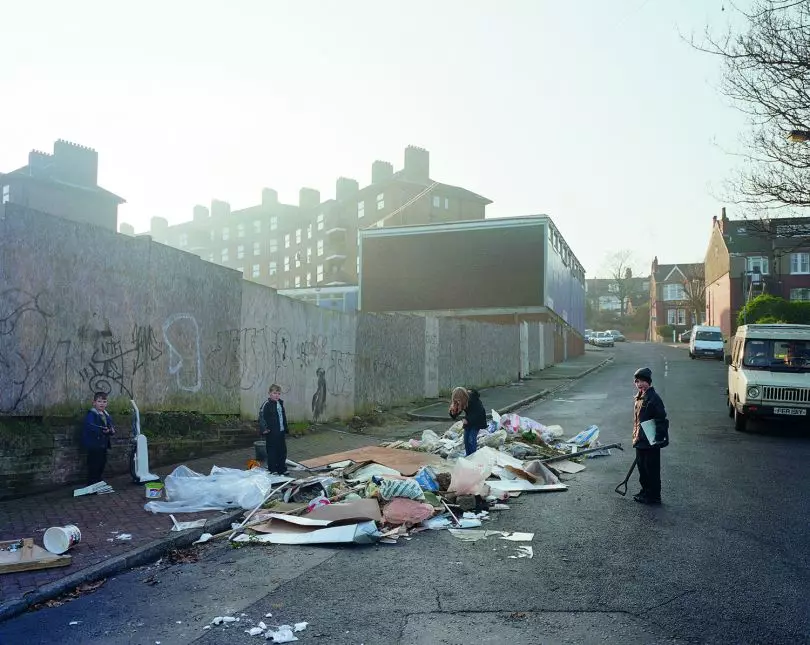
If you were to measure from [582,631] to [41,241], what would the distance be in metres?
7.81

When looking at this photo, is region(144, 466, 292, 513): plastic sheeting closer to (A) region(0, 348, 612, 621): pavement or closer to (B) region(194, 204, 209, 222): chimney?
(A) region(0, 348, 612, 621): pavement

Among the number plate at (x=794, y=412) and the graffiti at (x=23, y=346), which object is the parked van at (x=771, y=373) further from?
the graffiti at (x=23, y=346)

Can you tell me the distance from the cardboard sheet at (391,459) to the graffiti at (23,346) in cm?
399

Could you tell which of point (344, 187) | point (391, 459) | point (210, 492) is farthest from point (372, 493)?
point (344, 187)

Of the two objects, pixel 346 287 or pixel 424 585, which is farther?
pixel 346 287

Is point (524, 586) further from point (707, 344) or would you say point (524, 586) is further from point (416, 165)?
point (416, 165)

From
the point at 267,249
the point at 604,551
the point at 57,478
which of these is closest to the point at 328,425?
the point at 57,478

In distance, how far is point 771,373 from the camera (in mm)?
13164

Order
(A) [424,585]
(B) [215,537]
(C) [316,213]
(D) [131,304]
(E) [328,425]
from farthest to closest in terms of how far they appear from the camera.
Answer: (C) [316,213]
(E) [328,425]
(D) [131,304]
(B) [215,537]
(A) [424,585]

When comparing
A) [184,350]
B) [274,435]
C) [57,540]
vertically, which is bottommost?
[57,540]

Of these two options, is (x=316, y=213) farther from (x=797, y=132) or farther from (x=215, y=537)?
(x=215, y=537)

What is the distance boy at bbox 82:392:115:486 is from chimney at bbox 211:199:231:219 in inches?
2868

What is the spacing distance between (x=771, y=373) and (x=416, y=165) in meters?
44.8

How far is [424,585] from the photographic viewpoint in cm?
505
